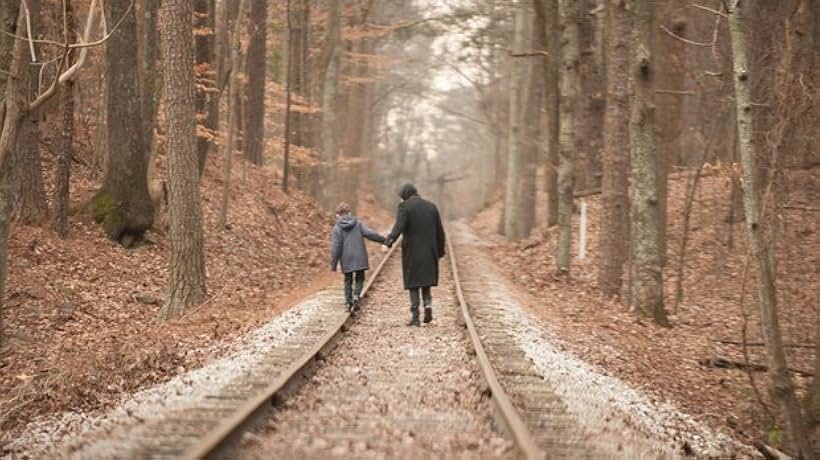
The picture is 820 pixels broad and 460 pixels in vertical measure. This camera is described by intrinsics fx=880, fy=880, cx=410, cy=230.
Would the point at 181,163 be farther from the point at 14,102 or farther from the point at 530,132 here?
the point at 530,132

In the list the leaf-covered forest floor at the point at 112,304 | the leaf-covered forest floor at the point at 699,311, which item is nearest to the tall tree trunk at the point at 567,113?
the leaf-covered forest floor at the point at 699,311

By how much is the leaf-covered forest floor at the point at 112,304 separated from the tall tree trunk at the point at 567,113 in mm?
5315

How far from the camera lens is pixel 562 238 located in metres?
20.1

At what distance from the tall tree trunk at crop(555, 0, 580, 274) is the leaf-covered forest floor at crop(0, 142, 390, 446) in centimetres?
532

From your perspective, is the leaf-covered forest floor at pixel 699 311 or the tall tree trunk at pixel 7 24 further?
the tall tree trunk at pixel 7 24

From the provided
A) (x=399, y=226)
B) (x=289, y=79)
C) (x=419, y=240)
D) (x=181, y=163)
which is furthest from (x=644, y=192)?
(x=289, y=79)

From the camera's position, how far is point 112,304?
47.6ft

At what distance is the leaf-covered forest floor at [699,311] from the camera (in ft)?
36.0

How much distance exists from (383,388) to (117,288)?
8248mm

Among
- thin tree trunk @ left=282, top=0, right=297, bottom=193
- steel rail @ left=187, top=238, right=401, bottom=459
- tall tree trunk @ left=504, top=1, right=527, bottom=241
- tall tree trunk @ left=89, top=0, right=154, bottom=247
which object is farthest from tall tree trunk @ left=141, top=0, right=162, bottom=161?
Result: tall tree trunk @ left=504, top=1, right=527, bottom=241

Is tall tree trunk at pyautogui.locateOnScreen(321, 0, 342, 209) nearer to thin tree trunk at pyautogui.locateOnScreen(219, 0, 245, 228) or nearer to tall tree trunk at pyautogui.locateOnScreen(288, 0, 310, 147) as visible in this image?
tall tree trunk at pyautogui.locateOnScreen(288, 0, 310, 147)

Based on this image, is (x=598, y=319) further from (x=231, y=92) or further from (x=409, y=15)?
(x=409, y=15)

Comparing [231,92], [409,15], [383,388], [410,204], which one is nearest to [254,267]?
[231,92]

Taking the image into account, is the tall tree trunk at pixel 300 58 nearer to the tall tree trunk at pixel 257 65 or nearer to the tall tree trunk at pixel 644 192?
the tall tree trunk at pixel 257 65
